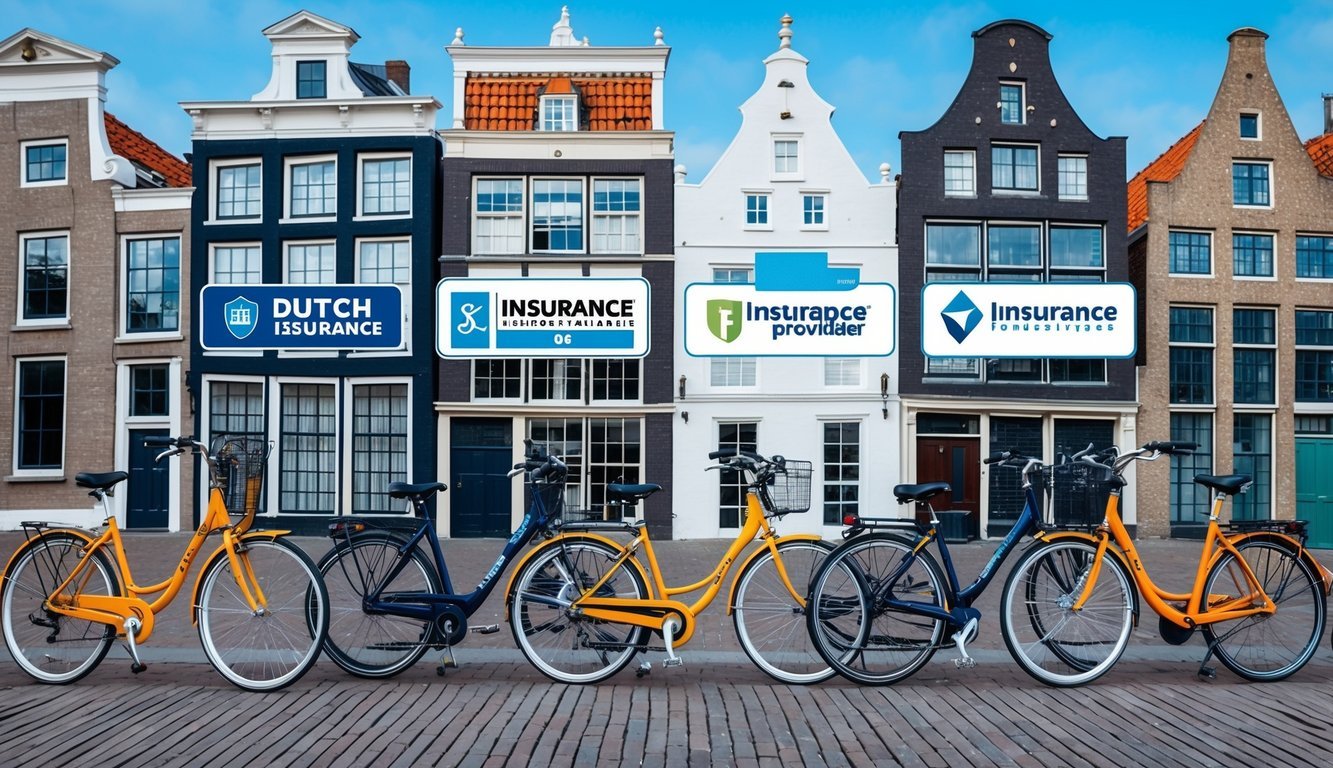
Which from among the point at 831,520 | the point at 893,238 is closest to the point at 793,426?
the point at 831,520

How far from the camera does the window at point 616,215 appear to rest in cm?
2136

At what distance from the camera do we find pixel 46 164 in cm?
2156

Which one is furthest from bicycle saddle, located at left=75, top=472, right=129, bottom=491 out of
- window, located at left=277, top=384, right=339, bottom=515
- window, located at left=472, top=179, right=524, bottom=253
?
window, located at left=472, top=179, right=524, bottom=253

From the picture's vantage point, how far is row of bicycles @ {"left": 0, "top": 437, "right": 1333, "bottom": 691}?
600 cm

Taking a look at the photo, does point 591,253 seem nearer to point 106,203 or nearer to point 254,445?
point 106,203

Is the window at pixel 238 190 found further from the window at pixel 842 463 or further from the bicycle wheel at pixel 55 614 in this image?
the bicycle wheel at pixel 55 614

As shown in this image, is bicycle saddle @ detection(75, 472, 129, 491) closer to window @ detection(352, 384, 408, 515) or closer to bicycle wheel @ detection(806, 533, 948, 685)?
bicycle wheel @ detection(806, 533, 948, 685)

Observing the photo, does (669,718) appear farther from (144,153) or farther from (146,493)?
(144,153)

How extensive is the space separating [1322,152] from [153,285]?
25.8 meters

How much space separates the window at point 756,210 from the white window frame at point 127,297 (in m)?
11.6

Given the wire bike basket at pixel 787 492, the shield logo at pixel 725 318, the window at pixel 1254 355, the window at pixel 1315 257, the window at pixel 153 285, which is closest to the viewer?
the wire bike basket at pixel 787 492

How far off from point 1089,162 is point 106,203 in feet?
66.8

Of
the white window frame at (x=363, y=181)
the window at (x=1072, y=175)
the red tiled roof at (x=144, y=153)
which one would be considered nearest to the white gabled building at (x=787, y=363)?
the window at (x=1072, y=175)

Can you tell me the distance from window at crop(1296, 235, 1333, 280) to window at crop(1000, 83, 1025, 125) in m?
6.45
